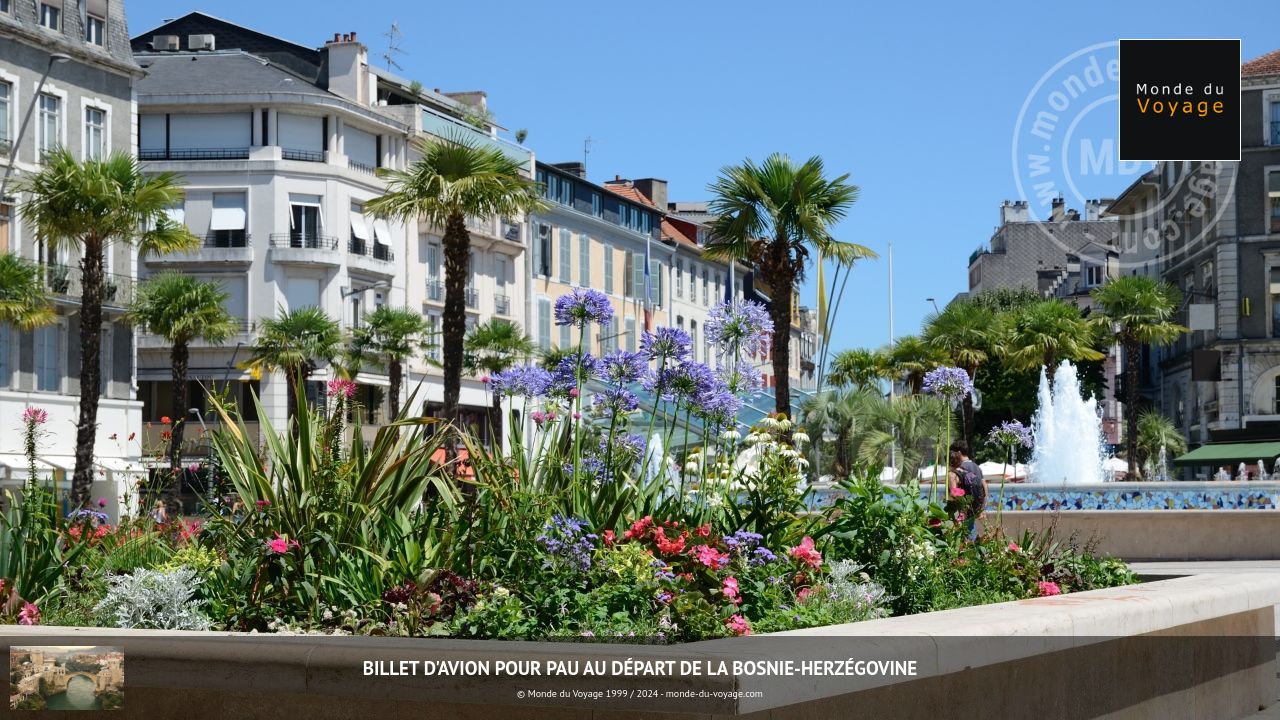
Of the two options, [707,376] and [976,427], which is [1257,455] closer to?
[976,427]

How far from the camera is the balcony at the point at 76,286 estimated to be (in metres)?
46.1

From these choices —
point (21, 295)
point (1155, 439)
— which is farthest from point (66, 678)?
point (1155, 439)

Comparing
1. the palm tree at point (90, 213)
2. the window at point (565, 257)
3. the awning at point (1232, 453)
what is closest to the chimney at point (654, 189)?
the window at point (565, 257)

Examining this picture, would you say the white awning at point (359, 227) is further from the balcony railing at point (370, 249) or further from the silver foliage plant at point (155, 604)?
Answer: the silver foliage plant at point (155, 604)

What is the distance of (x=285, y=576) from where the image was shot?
680 cm

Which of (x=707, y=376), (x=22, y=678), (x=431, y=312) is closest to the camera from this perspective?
(x=22, y=678)

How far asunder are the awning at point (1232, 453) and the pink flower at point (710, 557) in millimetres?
53957

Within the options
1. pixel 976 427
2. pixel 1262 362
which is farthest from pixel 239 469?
pixel 976 427

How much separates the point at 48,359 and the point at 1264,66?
4776 cm

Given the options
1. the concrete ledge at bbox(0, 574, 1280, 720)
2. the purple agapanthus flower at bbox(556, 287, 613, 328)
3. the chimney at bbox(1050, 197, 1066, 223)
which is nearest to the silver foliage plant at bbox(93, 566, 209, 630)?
the concrete ledge at bbox(0, 574, 1280, 720)

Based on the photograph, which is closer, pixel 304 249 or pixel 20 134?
pixel 20 134

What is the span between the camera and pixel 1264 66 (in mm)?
68188

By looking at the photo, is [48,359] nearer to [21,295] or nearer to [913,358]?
[21,295]

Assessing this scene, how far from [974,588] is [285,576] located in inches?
128
